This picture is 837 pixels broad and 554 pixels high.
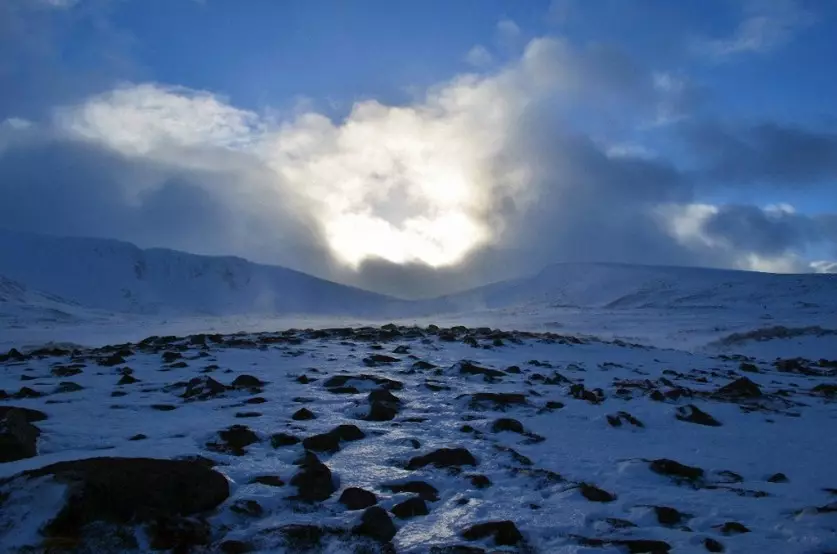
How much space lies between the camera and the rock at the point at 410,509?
512 cm

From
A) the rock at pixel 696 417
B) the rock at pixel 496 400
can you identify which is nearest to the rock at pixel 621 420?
the rock at pixel 696 417

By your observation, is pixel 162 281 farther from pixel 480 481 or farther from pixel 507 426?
pixel 480 481

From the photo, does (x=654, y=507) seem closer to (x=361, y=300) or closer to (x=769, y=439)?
(x=769, y=439)

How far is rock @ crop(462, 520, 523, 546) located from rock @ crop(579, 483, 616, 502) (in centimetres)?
122

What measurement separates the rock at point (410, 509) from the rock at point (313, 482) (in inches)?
26.7

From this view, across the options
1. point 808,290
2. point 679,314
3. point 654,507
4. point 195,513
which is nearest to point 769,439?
point 654,507

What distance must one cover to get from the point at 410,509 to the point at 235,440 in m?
2.59

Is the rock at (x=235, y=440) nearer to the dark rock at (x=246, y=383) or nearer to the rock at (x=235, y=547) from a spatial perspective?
the rock at (x=235, y=547)

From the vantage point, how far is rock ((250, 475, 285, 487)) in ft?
18.0

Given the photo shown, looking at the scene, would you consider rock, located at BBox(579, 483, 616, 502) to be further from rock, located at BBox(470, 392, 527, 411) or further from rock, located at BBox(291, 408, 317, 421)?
rock, located at BBox(291, 408, 317, 421)

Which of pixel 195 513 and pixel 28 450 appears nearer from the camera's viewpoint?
pixel 195 513

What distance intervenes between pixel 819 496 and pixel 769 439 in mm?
2785

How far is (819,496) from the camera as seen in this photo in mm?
5977

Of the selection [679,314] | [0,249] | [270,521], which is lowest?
[270,521]
